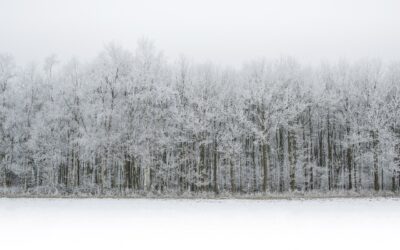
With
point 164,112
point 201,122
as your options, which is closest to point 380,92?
point 201,122

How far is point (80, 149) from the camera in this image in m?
39.6

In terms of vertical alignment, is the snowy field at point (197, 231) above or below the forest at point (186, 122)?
below

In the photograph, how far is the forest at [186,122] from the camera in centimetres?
3512

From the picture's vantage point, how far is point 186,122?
36156 millimetres

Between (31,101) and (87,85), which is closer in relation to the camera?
(87,85)

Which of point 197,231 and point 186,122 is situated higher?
point 186,122

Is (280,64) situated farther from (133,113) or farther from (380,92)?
(133,113)

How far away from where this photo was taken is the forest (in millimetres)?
35125

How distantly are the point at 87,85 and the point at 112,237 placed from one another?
85.5ft

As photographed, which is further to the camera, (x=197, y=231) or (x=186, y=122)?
(x=186, y=122)

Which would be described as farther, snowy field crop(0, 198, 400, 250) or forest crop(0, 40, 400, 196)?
forest crop(0, 40, 400, 196)

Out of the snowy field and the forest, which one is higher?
the forest

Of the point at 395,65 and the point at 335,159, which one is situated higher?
the point at 395,65

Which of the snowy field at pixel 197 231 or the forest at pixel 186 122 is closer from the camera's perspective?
the snowy field at pixel 197 231
